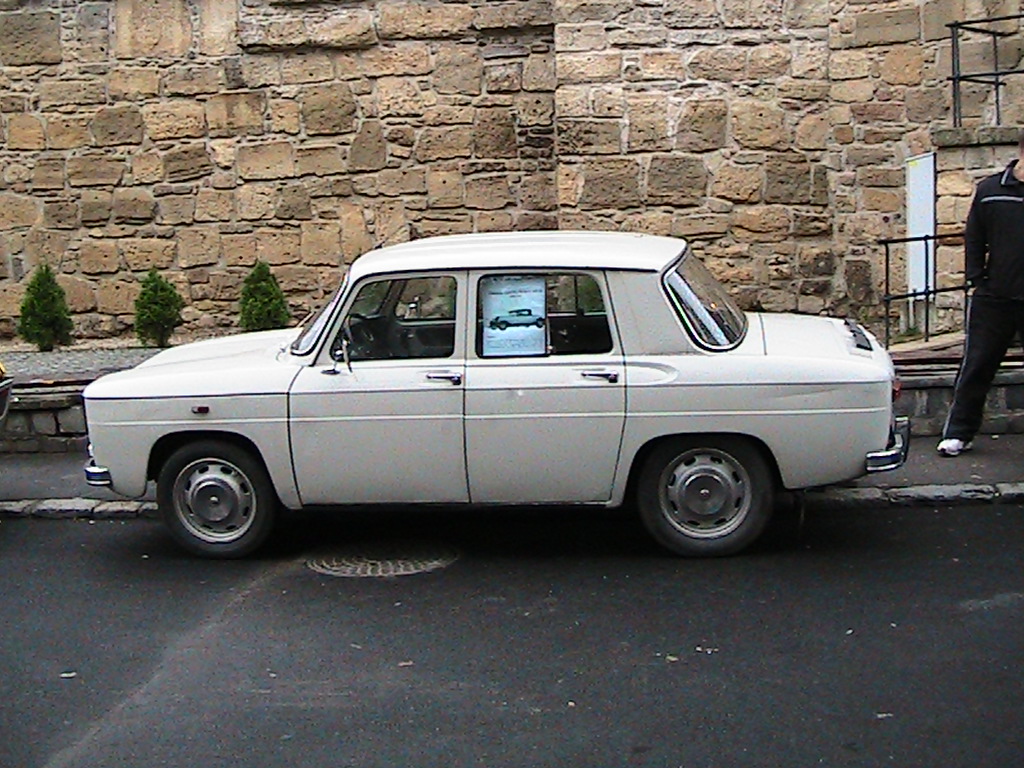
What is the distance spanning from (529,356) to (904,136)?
705 centimetres

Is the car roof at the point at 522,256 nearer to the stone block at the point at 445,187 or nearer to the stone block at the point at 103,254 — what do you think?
the stone block at the point at 445,187

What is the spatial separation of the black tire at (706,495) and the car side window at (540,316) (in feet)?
2.10

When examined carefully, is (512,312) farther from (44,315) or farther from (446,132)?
(44,315)

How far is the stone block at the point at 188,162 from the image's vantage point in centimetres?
1387

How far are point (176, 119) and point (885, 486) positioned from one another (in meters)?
8.09

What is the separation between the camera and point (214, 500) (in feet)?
24.5

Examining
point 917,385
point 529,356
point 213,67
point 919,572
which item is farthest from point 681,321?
point 213,67

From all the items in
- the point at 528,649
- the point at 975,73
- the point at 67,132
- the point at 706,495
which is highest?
the point at 975,73

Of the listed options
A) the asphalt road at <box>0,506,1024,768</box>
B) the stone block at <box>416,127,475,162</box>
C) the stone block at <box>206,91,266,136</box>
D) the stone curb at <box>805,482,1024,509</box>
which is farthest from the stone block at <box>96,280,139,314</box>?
the stone curb at <box>805,482,1024,509</box>

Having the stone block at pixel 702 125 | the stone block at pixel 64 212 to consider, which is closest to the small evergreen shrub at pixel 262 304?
the stone block at pixel 64 212

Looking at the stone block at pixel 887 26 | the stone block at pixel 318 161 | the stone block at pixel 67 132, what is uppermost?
the stone block at pixel 887 26

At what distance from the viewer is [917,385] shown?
9.45 m

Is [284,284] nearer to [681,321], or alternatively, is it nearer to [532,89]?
[532,89]

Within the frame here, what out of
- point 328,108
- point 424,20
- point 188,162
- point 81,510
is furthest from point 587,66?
point 81,510
